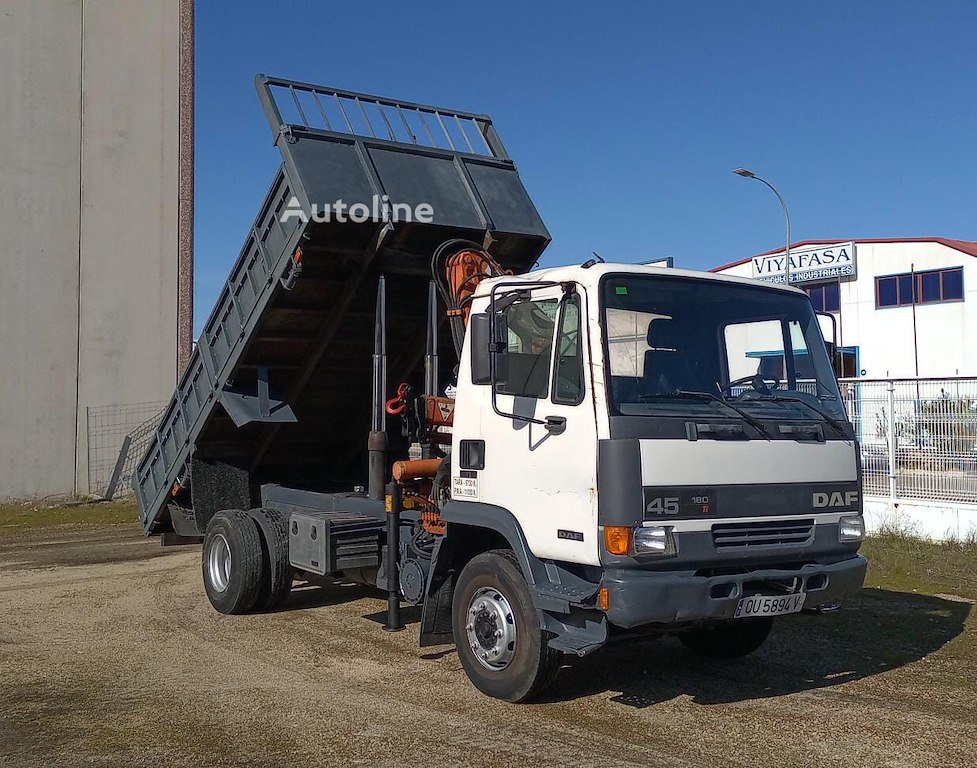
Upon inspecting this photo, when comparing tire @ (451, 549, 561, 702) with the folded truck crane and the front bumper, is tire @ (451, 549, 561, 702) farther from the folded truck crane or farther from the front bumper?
the front bumper

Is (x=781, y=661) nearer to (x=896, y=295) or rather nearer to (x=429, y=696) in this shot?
(x=429, y=696)

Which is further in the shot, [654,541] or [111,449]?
[111,449]

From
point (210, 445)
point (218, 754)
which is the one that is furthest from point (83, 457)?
point (218, 754)

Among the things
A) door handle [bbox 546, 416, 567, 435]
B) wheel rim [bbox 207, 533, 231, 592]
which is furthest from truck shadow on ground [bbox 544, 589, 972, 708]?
wheel rim [bbox 207, 533, 231, 592]

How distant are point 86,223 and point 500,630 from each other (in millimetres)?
17726

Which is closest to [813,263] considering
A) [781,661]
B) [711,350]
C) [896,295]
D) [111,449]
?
[896,295]

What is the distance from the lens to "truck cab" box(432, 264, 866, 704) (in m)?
5.41

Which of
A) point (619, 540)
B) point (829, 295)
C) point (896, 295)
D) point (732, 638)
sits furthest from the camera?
point (829, 295)

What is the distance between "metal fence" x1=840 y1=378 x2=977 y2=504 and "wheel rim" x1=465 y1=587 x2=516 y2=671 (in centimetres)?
783

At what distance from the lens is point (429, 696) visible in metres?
6.37

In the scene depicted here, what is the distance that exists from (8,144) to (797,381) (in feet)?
60.8

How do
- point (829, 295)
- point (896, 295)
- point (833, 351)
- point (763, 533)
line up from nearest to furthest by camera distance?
point (763, 533), point (833, 351), point (896, 295), point (829, 295)

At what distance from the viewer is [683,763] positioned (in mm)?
5129

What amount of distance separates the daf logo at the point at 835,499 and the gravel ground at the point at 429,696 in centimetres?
128
